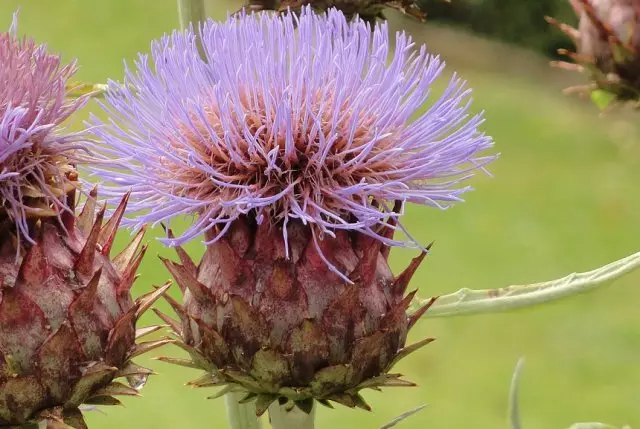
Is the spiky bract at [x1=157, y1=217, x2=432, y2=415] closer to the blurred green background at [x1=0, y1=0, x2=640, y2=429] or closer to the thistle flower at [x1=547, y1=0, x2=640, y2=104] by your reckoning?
the thistle flower at [x1=547, y1=0, x2=640, y2=104]

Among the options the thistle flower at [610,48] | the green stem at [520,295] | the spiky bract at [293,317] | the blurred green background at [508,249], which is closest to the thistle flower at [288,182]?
the spiky bract at [293,317]

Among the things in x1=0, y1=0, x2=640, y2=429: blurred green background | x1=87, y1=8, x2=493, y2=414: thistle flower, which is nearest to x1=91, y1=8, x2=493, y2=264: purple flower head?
x1=87, y1=8, x2=493, y2=414: thistle flower

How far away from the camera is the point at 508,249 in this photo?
416 centimetres

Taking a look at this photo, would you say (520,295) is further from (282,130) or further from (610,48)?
(610,48)

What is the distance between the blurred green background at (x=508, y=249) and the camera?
329 centimetres

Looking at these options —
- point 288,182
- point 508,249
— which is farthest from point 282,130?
point 508,249

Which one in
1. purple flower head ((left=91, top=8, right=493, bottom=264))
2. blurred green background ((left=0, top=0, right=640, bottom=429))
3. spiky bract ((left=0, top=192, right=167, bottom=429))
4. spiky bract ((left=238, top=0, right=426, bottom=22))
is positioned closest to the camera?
spiky bract ((left=0, top=192, right=167, bottom=429))

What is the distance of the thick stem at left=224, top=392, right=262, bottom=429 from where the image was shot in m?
1.06

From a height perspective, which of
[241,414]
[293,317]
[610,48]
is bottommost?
[241,414]

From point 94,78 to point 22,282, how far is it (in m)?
4.22

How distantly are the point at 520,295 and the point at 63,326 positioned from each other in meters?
0.50

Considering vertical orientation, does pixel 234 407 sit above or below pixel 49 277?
below

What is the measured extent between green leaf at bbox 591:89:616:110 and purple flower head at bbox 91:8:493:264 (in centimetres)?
53

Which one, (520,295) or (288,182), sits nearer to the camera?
(288,182)
